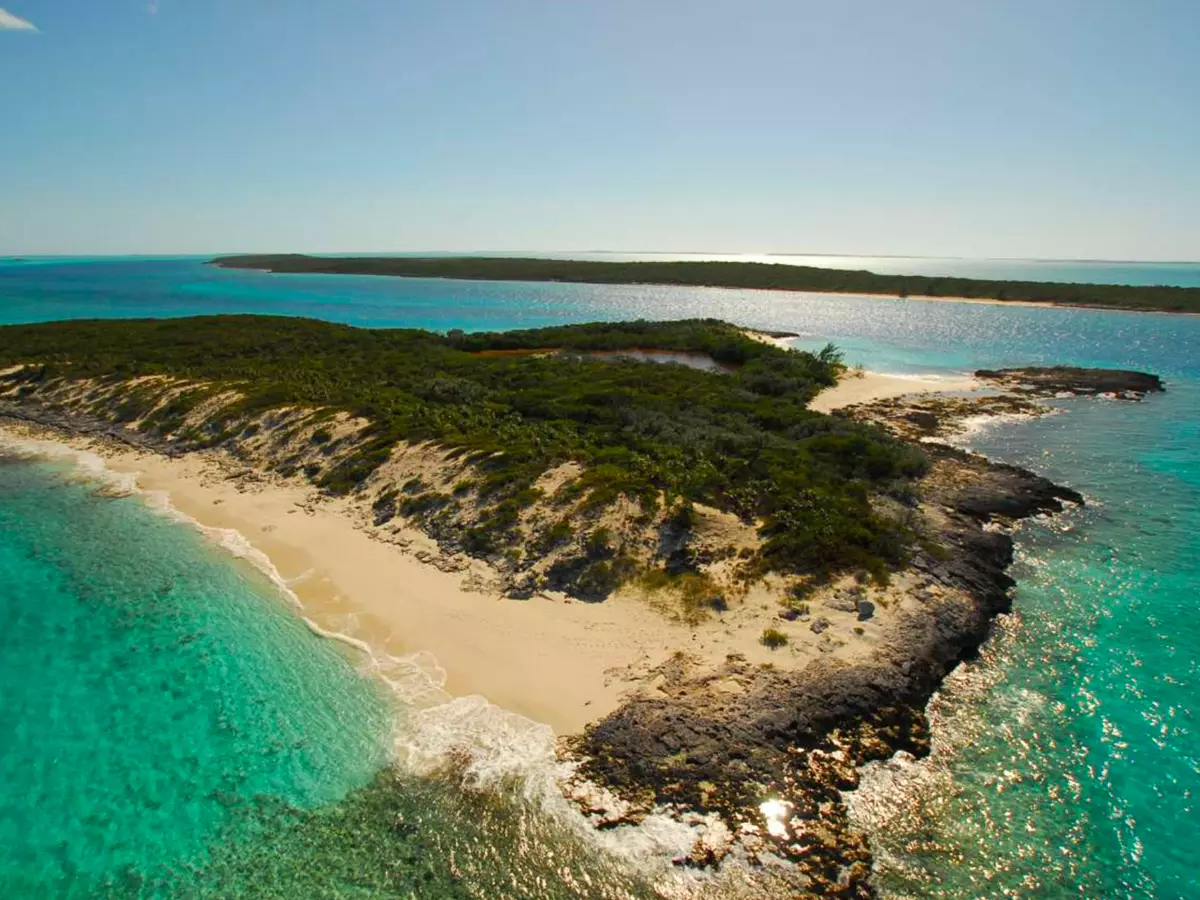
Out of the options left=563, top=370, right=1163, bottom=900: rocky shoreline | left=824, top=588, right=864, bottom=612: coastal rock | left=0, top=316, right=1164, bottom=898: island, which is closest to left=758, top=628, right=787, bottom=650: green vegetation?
left=0, top=316, right=1164, bottom=898: island

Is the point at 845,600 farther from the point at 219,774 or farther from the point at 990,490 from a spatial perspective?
the point at 219,774

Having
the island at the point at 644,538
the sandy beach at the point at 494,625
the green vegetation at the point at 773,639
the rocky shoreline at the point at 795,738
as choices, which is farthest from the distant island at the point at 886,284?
the sandy beach at the point at 494,625

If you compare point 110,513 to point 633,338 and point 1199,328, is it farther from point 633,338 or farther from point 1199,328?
point 1199,328

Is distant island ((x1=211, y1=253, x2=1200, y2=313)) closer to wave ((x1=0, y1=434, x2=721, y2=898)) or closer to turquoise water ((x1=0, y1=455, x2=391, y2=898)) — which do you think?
wave ((x1=0, y1=434, x2=721, y2=898))

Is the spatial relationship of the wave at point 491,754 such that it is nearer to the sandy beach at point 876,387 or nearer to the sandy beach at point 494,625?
the sandy beach at point 494,625

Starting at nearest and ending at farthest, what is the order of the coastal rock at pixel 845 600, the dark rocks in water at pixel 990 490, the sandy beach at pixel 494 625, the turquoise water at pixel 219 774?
the turquoise water at pixel 219 774 < the sandy beach at pixel 494 625 < the coastal rock at pixel 845 600 < the dark rocks in water at pixel 990 490

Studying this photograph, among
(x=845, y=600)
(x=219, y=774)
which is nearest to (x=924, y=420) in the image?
(x=845, y=600)
